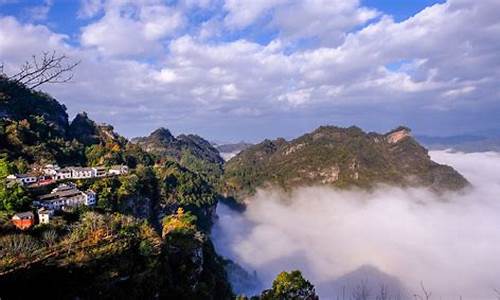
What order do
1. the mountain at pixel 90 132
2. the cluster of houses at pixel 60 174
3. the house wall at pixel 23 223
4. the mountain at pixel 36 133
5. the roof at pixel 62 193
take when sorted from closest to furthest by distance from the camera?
the house wall at pixel 23 223, the roof at pixel 62 193, the cluster of houses at pixel 60 174, the mountain at pixel 36 133, the mountain at pixel 90 132

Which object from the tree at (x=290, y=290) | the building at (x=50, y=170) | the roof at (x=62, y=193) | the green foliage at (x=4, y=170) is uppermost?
the green foliage at (x=4, y=170)

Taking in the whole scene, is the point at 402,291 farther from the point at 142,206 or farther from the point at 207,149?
the point at 207,149

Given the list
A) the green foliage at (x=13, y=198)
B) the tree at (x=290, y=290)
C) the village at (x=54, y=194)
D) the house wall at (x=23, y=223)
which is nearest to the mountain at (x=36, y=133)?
the village at (x=54, y=194)

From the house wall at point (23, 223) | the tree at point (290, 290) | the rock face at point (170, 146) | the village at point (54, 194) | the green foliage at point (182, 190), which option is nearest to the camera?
the tree at point (290, 290)

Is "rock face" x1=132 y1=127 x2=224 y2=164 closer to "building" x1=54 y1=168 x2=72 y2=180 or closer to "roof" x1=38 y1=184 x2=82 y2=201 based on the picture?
"building" x1=54 y1=168 x2=72 y2=180

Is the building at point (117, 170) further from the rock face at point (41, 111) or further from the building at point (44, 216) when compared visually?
the building at point (44, 216)

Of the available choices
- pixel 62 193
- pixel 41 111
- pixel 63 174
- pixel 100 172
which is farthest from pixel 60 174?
pixel 41 111

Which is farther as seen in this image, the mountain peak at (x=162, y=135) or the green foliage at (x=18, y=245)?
the mountain peak at (x=162, y=135)

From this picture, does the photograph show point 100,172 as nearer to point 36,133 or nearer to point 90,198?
point 90,198

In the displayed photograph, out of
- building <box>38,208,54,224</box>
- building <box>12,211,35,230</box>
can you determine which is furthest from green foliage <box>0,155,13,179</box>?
building <box>12,211,35,230</box>
